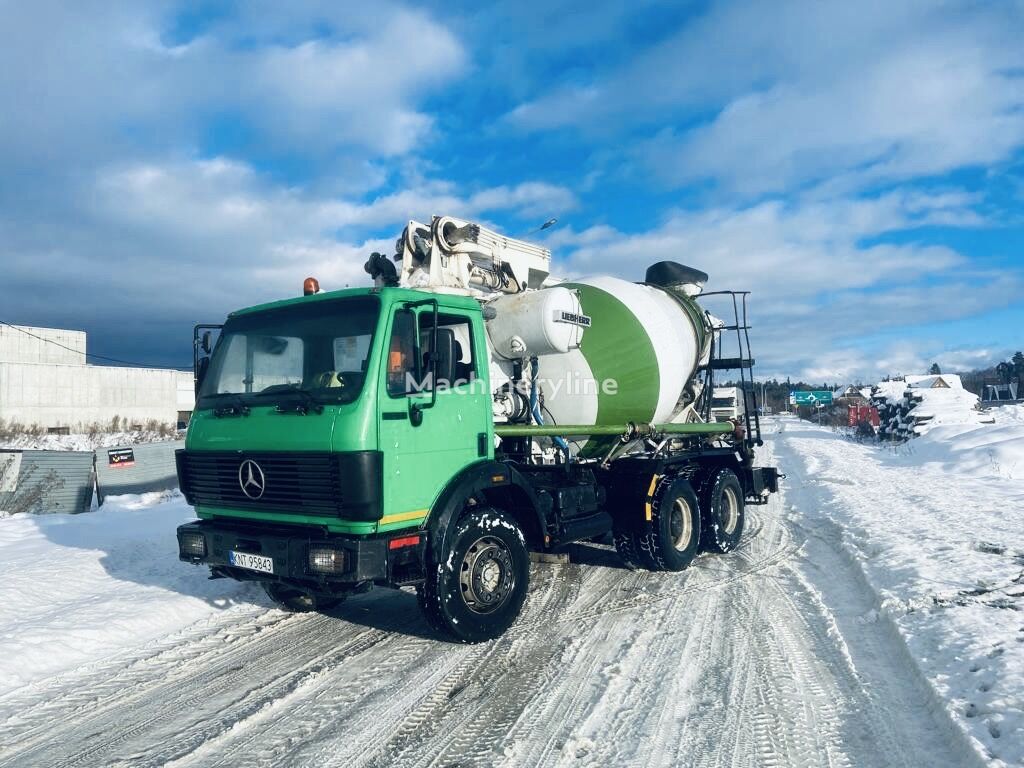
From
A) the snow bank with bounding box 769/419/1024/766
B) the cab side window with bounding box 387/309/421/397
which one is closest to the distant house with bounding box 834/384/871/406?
the snow bank with bounding box 769/419/1024/766

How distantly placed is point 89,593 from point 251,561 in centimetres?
290

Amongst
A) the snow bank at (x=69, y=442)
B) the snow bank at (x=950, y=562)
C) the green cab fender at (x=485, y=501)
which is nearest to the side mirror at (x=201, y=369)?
the green cab fender at (x=485, y=501)

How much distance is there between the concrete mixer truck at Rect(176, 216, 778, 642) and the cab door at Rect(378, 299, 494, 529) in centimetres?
1

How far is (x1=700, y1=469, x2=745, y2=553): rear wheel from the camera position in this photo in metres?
9.25

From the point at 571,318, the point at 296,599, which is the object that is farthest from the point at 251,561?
the point at 571,318

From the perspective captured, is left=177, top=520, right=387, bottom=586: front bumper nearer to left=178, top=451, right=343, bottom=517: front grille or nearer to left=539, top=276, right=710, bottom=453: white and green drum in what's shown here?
left=178, top=451, right=343, bottom=517: front grille

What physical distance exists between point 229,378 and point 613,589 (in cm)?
438

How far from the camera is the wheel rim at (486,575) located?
226 inches

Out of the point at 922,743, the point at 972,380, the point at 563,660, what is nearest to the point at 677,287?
the point at 563,660

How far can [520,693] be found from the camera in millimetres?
4766

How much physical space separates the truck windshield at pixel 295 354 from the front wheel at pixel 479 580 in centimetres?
150

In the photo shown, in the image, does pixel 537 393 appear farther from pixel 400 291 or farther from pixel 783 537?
pixel 783 537

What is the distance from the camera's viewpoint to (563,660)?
537 cm

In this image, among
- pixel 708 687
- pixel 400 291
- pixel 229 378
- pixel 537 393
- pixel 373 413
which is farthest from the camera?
pixel 537 393
